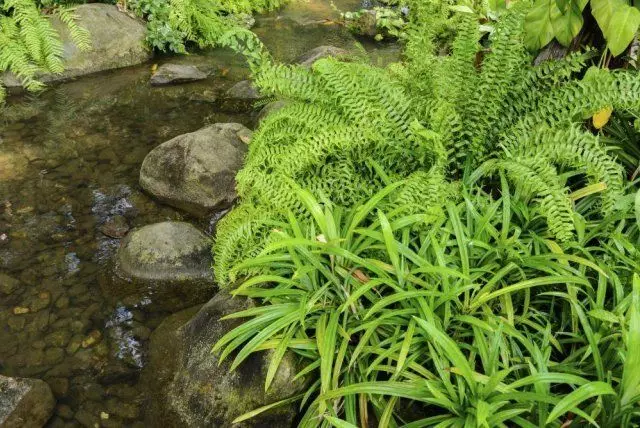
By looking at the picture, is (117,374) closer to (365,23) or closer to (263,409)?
(263,409)

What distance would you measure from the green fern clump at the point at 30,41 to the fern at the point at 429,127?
487 cm

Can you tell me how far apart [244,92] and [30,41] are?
9.81 feet

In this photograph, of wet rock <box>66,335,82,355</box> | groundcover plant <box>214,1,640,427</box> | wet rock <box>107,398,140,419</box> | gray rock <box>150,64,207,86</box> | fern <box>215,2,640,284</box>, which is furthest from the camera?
gray rock <box>150,64,207,86</box>

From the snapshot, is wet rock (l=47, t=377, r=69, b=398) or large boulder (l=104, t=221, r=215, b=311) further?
large boulder (l=104, t=221, r=215, b=311)

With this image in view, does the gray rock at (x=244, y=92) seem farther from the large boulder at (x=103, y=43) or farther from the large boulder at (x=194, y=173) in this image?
the large boulder at (x=103, y=43)

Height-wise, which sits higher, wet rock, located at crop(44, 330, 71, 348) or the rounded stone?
the rounded stone

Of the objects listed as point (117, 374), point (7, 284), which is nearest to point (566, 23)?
point (117, 374)

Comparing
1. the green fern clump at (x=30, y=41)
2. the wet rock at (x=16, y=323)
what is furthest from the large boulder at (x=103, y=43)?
the wet rock at (x=16, y=323)

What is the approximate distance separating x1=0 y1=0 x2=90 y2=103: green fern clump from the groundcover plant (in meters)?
4.87

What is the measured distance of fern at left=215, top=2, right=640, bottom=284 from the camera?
2.88 m

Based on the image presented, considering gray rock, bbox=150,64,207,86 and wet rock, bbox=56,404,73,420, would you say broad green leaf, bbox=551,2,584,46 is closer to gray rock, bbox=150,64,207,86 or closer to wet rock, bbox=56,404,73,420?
wet rock, bbox=56,404,73,420

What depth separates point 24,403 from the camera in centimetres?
289

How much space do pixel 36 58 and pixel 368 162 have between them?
19.1 feet

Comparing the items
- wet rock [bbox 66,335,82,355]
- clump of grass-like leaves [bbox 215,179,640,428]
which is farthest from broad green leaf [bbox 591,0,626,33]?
wet rock [bbox 66,335,82,355]
